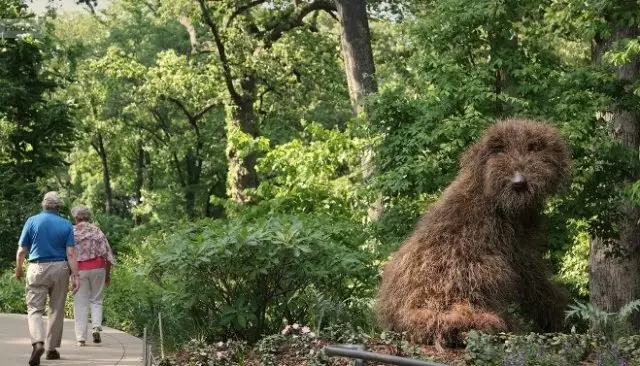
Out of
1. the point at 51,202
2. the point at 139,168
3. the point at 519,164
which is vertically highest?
the point at 139,168

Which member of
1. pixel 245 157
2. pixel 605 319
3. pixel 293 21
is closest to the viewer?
pixel 605 319

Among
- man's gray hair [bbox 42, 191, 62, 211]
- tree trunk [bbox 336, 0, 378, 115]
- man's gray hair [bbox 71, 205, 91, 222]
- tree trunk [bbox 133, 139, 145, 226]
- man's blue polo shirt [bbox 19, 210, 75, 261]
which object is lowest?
man's blue polo shirt [bbox 19, 210, 75, 261]

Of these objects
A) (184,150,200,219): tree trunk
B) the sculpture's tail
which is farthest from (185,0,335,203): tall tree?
the sculpture's tail

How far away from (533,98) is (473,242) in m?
5.67

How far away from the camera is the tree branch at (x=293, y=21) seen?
85.0 ft

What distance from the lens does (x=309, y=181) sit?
1569 centimetres

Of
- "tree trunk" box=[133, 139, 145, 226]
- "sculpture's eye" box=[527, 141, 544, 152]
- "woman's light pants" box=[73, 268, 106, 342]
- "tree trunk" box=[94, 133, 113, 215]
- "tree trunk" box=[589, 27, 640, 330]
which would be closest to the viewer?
"sculpture's eye" box=[527, 141, 544, 152]

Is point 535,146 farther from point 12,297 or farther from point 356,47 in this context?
point 356,47

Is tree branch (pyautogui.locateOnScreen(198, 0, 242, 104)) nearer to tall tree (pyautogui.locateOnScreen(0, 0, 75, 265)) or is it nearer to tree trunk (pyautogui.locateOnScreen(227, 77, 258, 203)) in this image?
tree trunk (pyautogui.locateOnScreen(227, 77, 258, 203))

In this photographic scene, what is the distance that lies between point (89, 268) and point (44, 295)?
5.30 ft

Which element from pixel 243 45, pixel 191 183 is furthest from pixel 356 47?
pixel 191 183

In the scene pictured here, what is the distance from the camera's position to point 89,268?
1141cm

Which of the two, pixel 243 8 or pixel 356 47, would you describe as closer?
pixel 356 47

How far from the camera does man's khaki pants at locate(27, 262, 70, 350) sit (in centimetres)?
965
